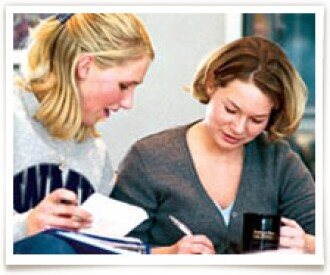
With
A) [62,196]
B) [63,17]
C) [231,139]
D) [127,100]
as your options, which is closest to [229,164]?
[231,139]

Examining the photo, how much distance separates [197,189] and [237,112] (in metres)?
0.20

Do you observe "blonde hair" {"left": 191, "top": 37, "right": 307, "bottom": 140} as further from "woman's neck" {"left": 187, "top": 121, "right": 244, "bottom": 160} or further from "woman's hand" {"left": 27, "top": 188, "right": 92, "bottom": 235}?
"woman's hand" {"left": 27, "top": 188, "right": 92, "bottom": 235}

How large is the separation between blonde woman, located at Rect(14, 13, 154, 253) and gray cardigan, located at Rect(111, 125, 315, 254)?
0.08 metres

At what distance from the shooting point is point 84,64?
168cm

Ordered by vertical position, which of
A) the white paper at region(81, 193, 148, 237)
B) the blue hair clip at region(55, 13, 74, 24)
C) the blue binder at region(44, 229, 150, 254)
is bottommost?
the blue binder at region(44, 229, 150, 254)

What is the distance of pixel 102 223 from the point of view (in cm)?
168

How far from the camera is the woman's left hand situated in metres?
1.70

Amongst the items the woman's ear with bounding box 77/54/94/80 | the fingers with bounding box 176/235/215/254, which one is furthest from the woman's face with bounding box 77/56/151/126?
the fingers with bounding box 176/235/215/254

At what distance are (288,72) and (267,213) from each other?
0.33 meters
